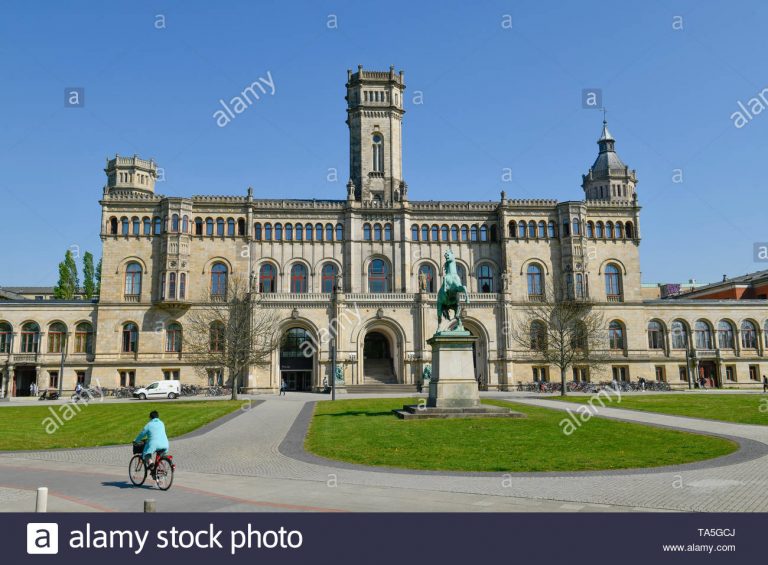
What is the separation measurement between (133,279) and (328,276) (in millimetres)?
21328

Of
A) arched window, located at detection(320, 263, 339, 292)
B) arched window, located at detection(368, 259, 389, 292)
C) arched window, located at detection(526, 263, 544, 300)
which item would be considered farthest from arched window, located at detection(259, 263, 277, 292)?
arched window, located at detection(526, 263, 544, 300)

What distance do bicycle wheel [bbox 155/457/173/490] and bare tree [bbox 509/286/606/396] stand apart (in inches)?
1779

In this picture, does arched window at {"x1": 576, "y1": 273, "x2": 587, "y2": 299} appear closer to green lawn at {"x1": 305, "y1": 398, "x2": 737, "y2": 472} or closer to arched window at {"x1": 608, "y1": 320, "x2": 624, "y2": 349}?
arched window at {"x1": 608, "y1": 320, "x2": 624, "y2": 349}

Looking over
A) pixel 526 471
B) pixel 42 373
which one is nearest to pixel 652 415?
pixel 526 471

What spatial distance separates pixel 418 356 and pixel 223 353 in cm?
2032

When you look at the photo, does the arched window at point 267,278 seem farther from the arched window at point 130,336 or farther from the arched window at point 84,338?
the arched window at point 84,338

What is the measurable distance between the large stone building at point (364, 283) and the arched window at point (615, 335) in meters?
0.11

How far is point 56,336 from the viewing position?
211 ft

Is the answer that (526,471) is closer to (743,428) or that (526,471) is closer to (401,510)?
(401,510)

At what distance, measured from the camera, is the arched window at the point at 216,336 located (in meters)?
58.0

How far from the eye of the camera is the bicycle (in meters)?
13.6
